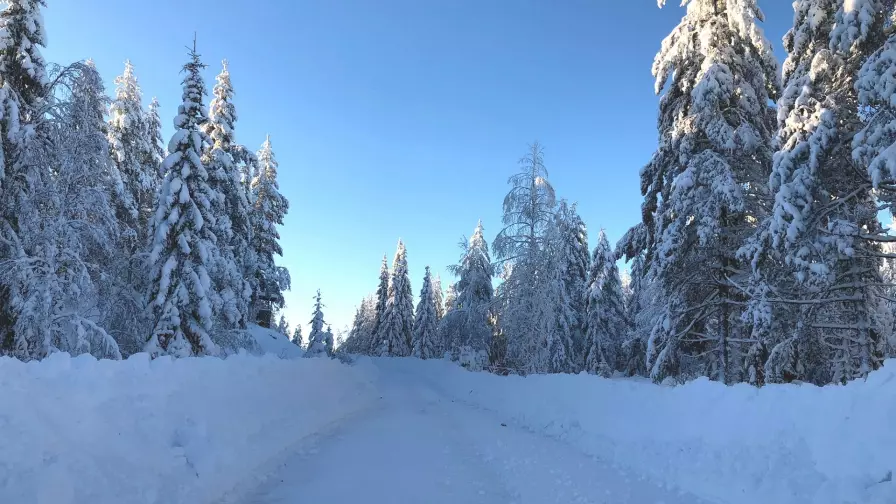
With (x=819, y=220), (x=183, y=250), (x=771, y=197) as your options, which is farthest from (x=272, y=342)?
(x=819, y=220)

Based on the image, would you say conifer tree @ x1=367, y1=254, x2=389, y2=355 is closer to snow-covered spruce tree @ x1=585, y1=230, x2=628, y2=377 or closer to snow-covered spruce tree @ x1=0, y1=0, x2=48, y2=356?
snow-covered spruce tree @ x1=585, y1=230, x2=628, y2=377

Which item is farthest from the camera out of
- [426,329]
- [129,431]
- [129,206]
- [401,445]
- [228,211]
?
[426,329]

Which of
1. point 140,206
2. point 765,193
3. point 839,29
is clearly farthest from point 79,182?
point 765,193

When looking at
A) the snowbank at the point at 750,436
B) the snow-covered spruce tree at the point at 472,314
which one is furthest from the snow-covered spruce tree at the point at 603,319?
the snowbank at the point at 750,436

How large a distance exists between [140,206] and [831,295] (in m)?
27.7

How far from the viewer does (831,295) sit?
1071 centimetres

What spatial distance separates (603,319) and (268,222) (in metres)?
23.1

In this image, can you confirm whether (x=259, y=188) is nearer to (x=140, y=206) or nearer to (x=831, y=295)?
(x=140, y=206)

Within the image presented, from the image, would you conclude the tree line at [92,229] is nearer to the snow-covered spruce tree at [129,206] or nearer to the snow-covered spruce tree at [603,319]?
the snow-covered spruce tree at [129,206]

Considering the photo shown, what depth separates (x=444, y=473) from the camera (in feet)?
21.6

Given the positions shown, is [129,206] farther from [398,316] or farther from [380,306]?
[380,306]

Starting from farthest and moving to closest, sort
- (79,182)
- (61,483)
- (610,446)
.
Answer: (79,182) < (610,446) < (61,483)

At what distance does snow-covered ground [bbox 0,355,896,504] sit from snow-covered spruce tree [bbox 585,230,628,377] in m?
19.8

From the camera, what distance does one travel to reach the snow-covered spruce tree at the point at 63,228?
9898 millimetres
